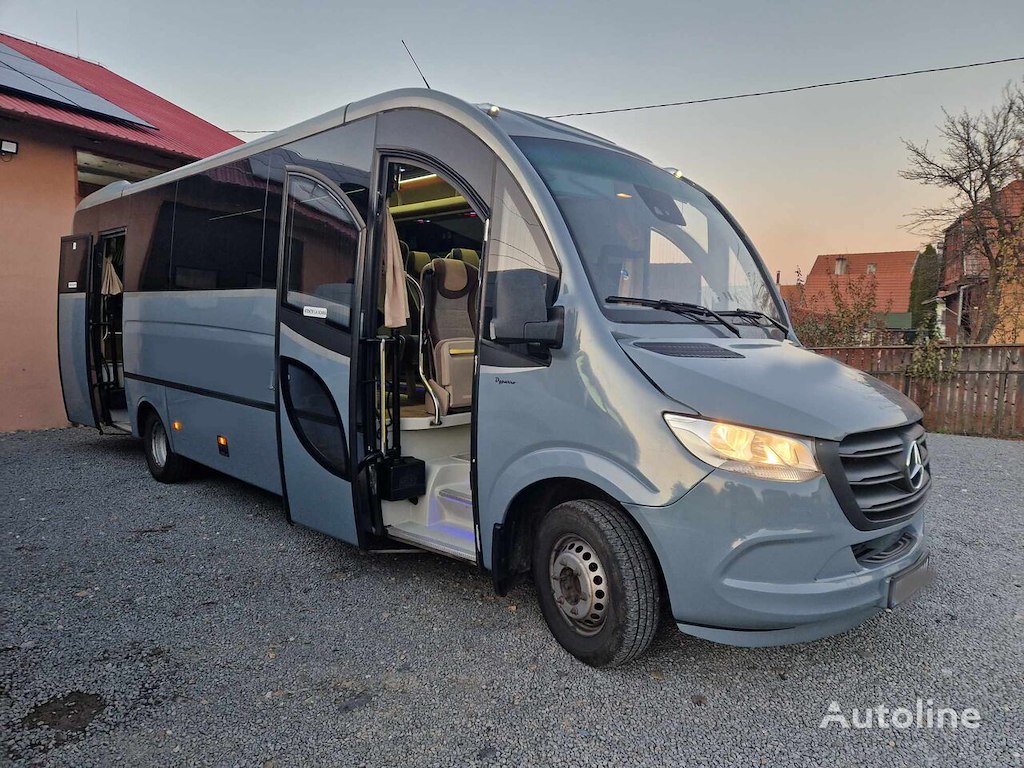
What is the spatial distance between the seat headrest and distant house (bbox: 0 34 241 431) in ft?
24.0

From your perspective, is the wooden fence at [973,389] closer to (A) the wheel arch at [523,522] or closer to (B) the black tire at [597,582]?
(A) the wheel arch at [523,522]

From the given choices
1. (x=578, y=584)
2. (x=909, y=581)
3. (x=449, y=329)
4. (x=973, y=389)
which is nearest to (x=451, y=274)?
(x=449, y=329)

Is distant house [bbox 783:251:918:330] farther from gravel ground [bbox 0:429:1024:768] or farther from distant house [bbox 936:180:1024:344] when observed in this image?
gravel ground [bbox 0:429:1024:768]

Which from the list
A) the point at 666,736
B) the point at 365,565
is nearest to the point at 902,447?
the point at 666,736

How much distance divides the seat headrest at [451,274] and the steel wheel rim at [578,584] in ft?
6.91

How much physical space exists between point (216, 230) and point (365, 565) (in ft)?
9.95

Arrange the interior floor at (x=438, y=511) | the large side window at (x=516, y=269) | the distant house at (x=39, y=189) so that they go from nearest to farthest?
the large side window at (x=516, y=269), the interior floor at (x=438, y=511), the distant house at (x=39, y=189)

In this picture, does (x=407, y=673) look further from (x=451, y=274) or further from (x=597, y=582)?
(x=451, y=274)

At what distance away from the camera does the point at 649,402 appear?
2617 millimetres

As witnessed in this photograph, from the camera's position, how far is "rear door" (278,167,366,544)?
152 inches

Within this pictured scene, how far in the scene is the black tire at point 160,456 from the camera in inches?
246

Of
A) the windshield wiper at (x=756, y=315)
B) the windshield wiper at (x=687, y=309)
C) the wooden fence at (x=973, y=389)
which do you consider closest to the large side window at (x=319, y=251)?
the windshield wiper at (x=687, y=309)

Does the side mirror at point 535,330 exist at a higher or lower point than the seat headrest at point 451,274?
lower

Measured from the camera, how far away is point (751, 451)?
2482 mm
